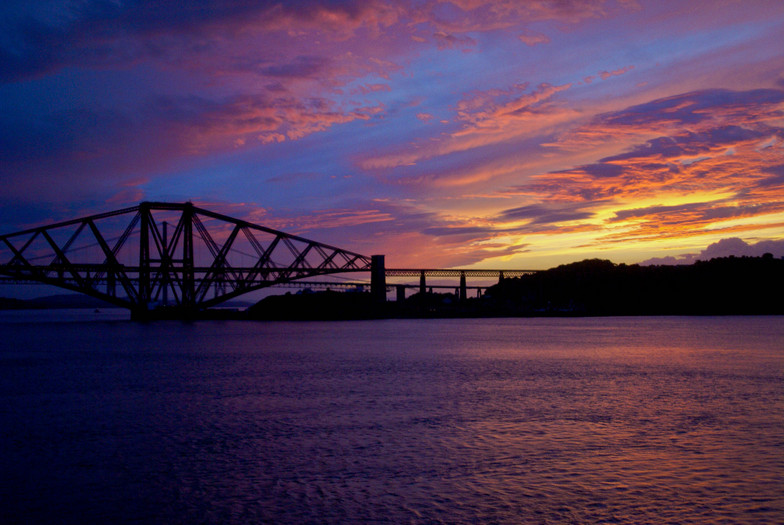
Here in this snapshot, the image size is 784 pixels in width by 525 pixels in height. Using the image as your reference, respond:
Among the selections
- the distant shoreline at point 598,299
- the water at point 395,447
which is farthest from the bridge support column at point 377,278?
the water at point 395,447

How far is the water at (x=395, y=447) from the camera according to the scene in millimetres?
10898

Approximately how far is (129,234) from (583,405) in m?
87.7

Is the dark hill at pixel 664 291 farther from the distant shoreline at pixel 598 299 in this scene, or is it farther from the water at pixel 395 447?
the water at pixel 395 447

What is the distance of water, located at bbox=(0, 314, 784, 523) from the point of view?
10898 mm

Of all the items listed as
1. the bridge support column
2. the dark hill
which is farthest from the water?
the dark hill

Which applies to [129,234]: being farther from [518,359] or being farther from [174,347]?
[518,359]

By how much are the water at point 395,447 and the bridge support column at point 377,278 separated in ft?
303

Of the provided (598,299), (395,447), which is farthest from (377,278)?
(395,447)

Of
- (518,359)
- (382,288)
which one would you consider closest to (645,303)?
(382,288)

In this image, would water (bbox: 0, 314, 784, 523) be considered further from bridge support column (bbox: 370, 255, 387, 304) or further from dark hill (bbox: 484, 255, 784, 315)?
dark hill (bbox: 484, 255, 784, 315)

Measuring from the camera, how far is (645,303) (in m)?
158

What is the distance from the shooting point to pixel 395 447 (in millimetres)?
15211

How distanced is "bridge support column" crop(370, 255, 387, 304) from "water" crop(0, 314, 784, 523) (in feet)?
303

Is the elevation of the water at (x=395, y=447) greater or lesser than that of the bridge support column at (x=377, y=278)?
lesser
